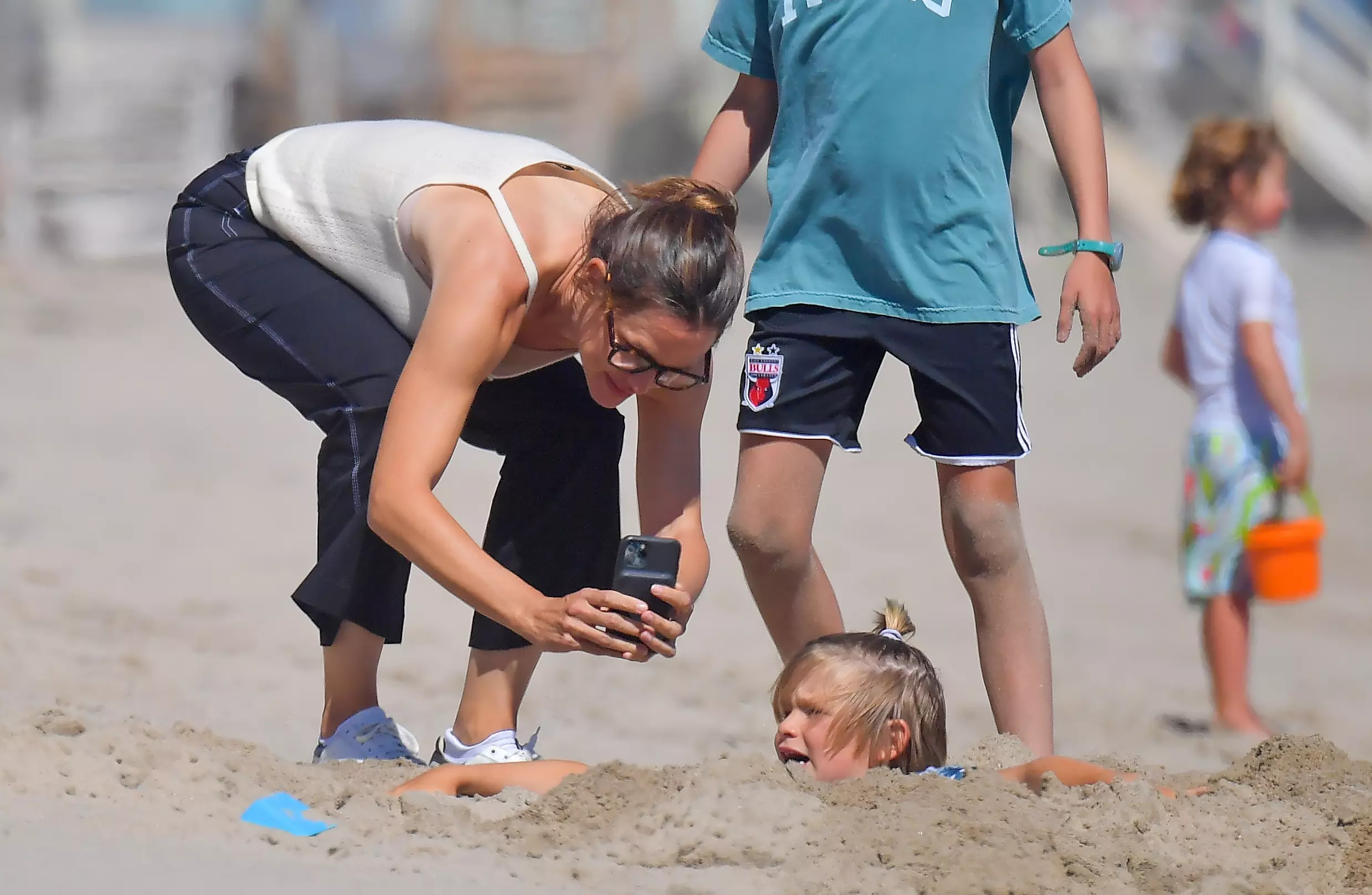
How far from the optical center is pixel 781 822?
87.8 inches

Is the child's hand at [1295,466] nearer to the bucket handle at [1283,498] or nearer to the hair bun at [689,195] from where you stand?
the bucket handle at [1283,498]

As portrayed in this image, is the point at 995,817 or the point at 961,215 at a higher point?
the point at 961,215

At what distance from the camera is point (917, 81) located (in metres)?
2.82

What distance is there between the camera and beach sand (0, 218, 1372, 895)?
216cm

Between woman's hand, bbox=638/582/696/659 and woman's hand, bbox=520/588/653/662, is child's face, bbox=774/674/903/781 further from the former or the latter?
woman's hand, bbox=520/588/653/662

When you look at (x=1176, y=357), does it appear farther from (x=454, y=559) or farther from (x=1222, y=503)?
(x=454, y=559)

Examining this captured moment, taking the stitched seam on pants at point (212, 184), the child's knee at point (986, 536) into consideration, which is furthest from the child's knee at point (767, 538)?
the stitched seam on pants at point (212, 184)

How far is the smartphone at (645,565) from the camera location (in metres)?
2.38

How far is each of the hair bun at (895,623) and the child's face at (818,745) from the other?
0.67 ft

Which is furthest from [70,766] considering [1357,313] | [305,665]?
[1357,313]

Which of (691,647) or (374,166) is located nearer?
(374,166)

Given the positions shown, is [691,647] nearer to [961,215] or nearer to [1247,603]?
[1247,603]

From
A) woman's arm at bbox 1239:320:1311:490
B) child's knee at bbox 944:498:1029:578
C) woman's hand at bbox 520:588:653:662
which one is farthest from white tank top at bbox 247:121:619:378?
woman's arm at bbox 1239:320:1311:490

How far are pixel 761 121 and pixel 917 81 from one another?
16.2 inches
